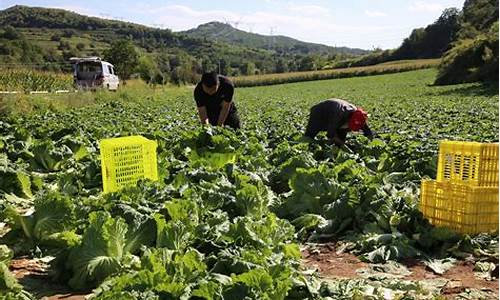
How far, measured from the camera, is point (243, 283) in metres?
3.42

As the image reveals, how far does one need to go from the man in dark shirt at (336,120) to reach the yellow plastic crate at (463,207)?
10.5 ft

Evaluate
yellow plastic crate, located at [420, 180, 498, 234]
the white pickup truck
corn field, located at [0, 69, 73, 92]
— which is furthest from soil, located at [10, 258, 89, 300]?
the white pickup truck

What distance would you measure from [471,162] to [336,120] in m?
3.50

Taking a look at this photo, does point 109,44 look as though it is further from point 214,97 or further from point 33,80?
point 214,97

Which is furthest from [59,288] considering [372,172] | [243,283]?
[372,172]

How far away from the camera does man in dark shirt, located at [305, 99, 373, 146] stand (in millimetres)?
8711

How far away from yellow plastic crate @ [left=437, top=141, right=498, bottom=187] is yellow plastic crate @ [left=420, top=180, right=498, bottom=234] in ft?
0.43

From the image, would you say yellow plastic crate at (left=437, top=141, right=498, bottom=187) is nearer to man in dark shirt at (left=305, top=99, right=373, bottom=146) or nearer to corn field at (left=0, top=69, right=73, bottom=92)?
man in dark shirt at (left=305, top=99, right=373, bottom=146)

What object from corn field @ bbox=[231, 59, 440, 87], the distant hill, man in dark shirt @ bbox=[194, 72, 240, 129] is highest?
the distant hill

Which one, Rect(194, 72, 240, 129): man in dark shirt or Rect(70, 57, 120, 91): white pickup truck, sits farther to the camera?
Rect(70, 57, 120, 91): white pickup truck

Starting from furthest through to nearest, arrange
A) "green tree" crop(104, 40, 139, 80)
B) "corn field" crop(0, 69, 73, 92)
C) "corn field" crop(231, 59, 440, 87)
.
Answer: "corn field" crop(231, 59, 440, 87), "green tree" crop(104, 40, 139, 80), "corn field" crop(0, 69, 73, 92)

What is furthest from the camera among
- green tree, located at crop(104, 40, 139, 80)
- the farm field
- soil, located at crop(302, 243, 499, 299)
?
green tree, located at crop(104, 40, 139, 80)

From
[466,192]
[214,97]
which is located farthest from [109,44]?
[466,192]

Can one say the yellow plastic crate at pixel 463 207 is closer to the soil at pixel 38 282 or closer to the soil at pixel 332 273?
the soil at pixel 332 273
